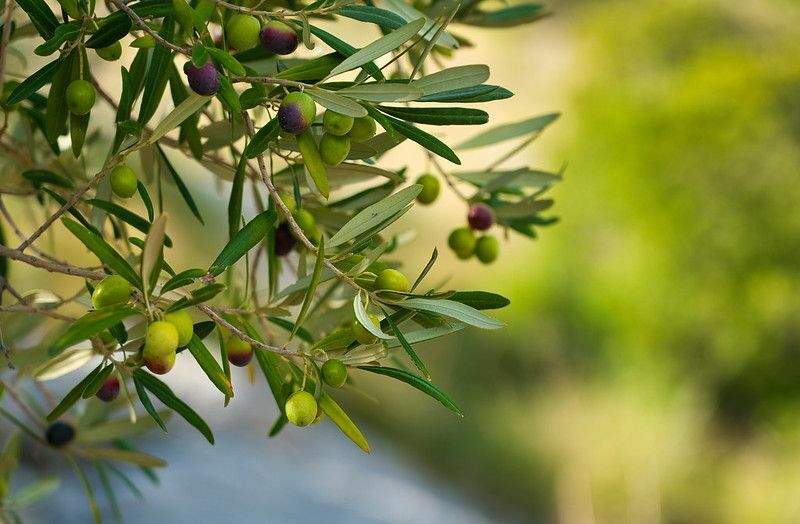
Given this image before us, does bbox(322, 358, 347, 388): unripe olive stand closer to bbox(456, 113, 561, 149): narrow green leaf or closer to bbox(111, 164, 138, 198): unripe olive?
bbox(111, 164, 138, 198): unripe olive

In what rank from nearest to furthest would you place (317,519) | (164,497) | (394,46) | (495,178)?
(394,46) < (495,178) < (164,497) < (317,519)

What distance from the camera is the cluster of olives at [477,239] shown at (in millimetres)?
570

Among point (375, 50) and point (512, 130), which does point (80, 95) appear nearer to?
point (375, 50)

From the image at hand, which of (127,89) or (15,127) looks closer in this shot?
(127,89)

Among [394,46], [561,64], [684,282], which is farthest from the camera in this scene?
[561,64]

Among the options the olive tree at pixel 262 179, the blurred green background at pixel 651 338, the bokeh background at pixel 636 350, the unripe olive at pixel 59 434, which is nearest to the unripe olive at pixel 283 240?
the olive tree at pixel 262 179

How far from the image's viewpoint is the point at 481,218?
1.87 feet

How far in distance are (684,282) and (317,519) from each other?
5.64ft

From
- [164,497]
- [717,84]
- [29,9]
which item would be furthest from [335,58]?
[717,84]

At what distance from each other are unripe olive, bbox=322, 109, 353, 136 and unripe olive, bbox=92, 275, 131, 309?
98mm

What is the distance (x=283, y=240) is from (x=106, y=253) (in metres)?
0.16

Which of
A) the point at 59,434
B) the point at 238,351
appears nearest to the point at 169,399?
the point at 238,351

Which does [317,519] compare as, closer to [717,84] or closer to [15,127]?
[15,127]

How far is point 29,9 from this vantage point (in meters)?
0.40
